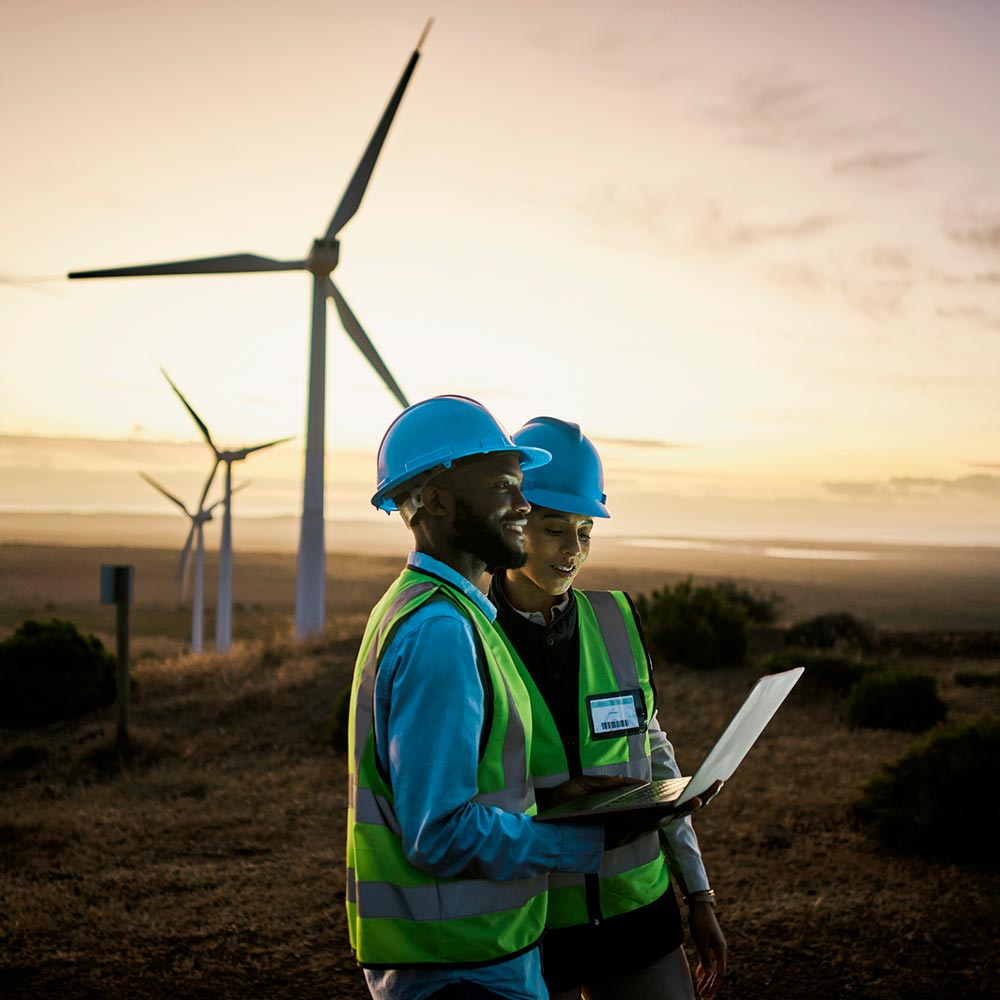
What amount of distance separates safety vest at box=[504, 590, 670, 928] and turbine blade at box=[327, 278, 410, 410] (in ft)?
57.9

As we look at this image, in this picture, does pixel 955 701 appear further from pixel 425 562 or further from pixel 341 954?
pixel 425 562

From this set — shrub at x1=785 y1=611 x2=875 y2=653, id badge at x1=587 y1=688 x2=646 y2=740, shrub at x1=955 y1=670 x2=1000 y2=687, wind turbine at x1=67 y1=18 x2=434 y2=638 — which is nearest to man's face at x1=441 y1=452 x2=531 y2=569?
id badge at x1=587 y1=688 x2=646 y2=740

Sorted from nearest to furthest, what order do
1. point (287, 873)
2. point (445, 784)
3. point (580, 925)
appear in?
point (445, 784)
point (580, 925)
point (287, 873)

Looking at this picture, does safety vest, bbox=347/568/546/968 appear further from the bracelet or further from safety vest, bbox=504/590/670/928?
the bracelet

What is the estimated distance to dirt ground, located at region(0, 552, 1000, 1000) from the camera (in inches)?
233

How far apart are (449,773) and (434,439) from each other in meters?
0.83

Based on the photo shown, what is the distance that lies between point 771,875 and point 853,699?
6696mm

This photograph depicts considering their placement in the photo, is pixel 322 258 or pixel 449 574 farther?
pixel 322 258

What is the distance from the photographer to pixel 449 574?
2.39 m

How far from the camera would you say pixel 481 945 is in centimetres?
219

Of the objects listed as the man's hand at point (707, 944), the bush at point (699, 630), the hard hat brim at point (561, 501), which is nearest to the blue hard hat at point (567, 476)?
the hard hat brim at point (561, 501)

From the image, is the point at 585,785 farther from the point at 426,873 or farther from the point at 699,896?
the point at 699,896

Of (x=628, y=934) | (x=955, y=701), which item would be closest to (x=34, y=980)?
(x=628, y=934)

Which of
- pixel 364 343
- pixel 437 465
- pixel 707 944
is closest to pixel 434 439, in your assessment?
pixel 437 465
